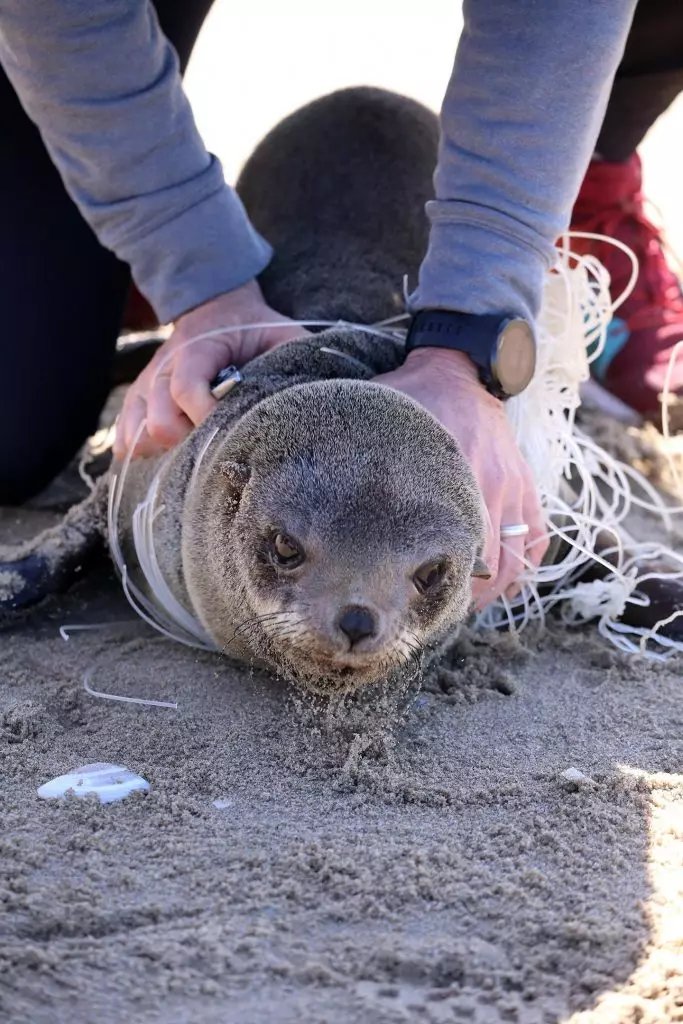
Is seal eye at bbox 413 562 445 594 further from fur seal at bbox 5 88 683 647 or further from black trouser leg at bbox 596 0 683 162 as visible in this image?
black trouser leg at bbox 596 0 683 162

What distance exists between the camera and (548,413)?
3602 mm

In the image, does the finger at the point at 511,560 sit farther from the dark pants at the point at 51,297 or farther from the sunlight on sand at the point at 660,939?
the dark pants at the point at 51,297

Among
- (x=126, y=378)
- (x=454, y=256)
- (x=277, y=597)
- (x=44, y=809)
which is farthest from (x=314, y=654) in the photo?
(x=126, y=378)

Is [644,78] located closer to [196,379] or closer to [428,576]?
[196,379]

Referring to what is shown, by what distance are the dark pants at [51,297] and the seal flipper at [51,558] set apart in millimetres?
698

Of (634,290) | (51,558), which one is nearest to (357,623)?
(51,558)

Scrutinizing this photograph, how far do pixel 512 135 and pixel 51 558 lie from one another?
5.51 ft

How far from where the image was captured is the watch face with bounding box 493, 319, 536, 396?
9.30ft

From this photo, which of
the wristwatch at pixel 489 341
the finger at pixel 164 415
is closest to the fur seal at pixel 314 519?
the finger at pixel 164 415

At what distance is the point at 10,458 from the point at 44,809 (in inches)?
83.8

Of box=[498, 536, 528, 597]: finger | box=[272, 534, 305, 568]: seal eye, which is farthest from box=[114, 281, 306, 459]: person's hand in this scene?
box=[498, 536, 528, 597]: finger

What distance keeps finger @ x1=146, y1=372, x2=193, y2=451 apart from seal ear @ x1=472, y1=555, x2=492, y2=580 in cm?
93

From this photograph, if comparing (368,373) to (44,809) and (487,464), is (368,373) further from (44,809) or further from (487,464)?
(44,809)

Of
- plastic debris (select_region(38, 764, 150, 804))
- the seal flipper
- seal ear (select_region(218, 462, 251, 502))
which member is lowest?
the seal flipper
